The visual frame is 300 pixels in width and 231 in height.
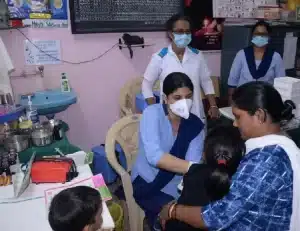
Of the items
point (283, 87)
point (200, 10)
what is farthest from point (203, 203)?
point (200, 10)

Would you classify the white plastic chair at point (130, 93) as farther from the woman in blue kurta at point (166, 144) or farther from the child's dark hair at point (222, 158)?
the child's dark hair at point (222, 158)

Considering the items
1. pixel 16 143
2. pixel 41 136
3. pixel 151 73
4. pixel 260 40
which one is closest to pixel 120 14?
pixel 151 73

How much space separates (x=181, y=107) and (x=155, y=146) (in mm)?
267

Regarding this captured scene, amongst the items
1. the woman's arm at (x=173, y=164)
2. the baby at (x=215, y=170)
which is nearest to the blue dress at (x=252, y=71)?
the woman's arm at (x=173, y=164)

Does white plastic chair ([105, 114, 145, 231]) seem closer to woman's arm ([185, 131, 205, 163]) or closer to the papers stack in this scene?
woman's arm ([185, 131, 205, 163])

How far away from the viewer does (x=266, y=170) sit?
41.8 inches

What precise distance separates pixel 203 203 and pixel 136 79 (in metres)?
2.22

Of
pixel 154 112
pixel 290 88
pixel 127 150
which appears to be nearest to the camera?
pixel 154 112

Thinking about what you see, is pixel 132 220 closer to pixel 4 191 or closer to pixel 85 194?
pixel 4 191

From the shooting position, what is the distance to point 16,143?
195cm

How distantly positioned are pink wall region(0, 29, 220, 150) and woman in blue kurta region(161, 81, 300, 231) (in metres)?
2.28

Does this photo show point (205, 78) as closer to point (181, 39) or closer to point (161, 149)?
point (181, 39)

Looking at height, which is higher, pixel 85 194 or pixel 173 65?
pixel 173 65

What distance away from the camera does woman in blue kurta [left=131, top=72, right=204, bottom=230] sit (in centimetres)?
181
